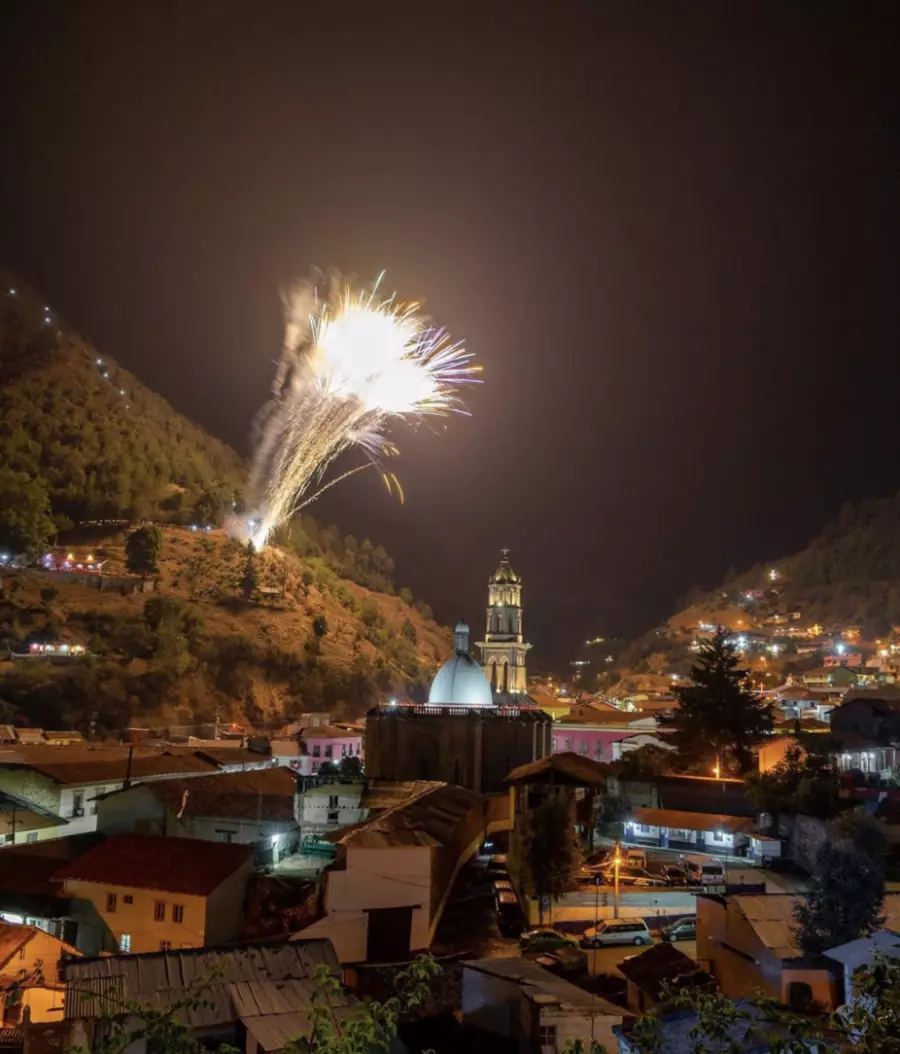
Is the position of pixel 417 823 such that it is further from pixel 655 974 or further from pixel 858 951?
pixel 858 951

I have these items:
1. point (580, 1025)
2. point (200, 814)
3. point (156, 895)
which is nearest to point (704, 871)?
point (580, 1025)

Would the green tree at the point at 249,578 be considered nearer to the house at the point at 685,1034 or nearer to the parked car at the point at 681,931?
the parked car at the point at 681,931

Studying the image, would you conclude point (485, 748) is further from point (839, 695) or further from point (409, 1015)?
point (839, 695)

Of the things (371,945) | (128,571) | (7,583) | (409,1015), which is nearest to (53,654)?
(7,583)

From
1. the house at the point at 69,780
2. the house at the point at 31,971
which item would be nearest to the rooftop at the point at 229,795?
the house at the point at 69,780

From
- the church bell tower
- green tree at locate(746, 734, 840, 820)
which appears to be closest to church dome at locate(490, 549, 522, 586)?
the church bell tower

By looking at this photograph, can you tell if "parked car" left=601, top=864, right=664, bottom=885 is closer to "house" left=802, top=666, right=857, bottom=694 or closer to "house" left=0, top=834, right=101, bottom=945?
"house" left=0, top=834, right=101, bottom=945

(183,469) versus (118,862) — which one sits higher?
(183,469)
